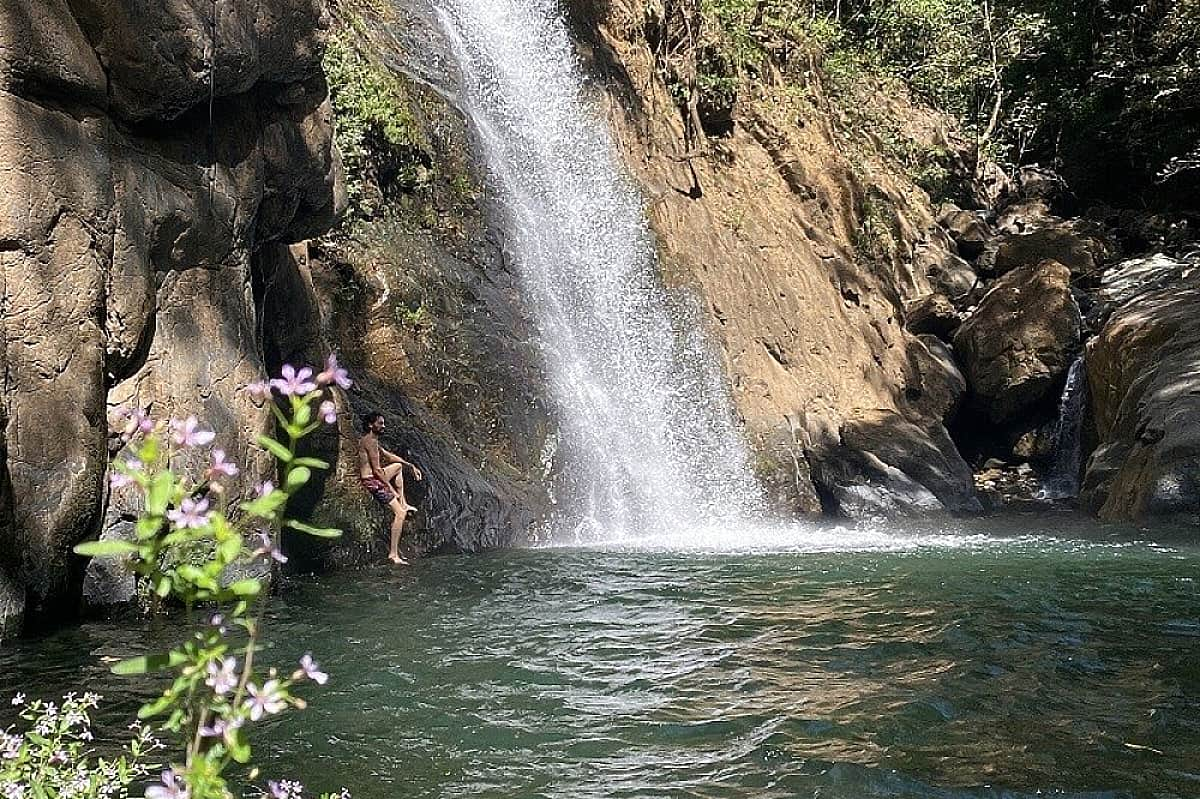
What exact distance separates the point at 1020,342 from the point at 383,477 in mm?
16587

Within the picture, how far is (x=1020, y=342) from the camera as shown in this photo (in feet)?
75.5

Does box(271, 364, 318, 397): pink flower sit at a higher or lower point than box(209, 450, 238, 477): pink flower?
higher

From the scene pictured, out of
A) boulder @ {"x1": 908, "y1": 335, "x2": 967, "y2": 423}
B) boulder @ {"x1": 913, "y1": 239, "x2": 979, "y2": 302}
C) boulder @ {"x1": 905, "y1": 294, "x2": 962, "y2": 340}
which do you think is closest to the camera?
boulder @ {"x1": 908, "y1": 335, "x2": 967, "y2": 423}

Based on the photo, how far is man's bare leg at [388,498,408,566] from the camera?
1064 centimetres

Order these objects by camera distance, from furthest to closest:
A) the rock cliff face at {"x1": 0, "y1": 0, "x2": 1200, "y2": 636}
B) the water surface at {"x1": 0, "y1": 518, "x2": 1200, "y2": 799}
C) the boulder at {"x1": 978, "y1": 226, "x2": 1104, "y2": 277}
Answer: the boulder at {"x1": 978, "y1": 226, "x2": 1104, "y2": 277}
the rock cliff face at {"x1": 0, "y1": 0, "x2": 1200, "y2": 636}
the water surface at {"x1": 0, "y1": 518, "x2": 1200, "y2": 799}

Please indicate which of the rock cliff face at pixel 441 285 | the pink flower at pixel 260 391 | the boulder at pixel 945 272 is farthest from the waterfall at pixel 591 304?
the pink flower at pixel 260 391

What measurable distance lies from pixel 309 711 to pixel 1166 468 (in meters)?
13.0

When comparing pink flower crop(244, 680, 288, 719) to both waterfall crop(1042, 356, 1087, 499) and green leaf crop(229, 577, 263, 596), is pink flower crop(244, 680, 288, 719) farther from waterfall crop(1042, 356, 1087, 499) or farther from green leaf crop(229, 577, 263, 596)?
waterfall crop(1042, 356, 1087, 499)

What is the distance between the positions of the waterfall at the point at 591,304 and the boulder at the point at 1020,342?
7.79 metres

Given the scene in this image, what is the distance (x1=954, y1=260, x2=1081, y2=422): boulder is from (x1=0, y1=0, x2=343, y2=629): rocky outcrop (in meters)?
17.1

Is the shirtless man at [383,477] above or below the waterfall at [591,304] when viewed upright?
below

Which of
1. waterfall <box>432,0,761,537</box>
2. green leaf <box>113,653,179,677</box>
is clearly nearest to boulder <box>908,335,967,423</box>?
waterfall <box>432,0,761,537</box>

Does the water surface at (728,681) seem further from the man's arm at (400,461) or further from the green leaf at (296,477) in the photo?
the green leaf at (296,477)

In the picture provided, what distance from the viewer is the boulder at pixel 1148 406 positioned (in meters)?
14.6
